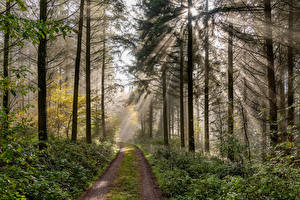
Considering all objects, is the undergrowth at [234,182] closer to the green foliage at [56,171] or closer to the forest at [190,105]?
the forest at [190,105]

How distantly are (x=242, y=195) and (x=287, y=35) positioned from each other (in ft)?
24.4

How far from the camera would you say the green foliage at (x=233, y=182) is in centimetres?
419

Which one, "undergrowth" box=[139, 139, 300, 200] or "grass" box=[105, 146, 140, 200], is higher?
"undergrowth" box=[139, 139, 300, 200]

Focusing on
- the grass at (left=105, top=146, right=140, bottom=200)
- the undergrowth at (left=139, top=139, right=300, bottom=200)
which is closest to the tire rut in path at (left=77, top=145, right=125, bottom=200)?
the grass at (left=105, top=146, right=140, bottom=200)

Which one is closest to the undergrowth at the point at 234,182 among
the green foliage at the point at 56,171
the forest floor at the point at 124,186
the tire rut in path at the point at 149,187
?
the tire rut in path at the point at 149,187

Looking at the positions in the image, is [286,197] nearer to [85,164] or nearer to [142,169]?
[142,169]

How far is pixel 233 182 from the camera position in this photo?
5605mm

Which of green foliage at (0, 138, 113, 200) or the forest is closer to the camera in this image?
the forest

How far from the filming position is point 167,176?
791 cm

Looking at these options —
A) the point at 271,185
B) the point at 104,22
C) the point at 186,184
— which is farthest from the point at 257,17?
the point at 104,22

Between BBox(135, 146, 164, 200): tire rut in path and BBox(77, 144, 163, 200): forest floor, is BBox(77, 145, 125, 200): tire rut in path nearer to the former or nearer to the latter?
BBox(77, 144, 163, 200): forest floor

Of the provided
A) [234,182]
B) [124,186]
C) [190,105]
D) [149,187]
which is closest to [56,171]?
[124,186]

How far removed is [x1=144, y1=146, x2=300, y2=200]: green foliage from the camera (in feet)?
13.7

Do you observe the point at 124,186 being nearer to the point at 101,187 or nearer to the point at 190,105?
the point at 101,187
